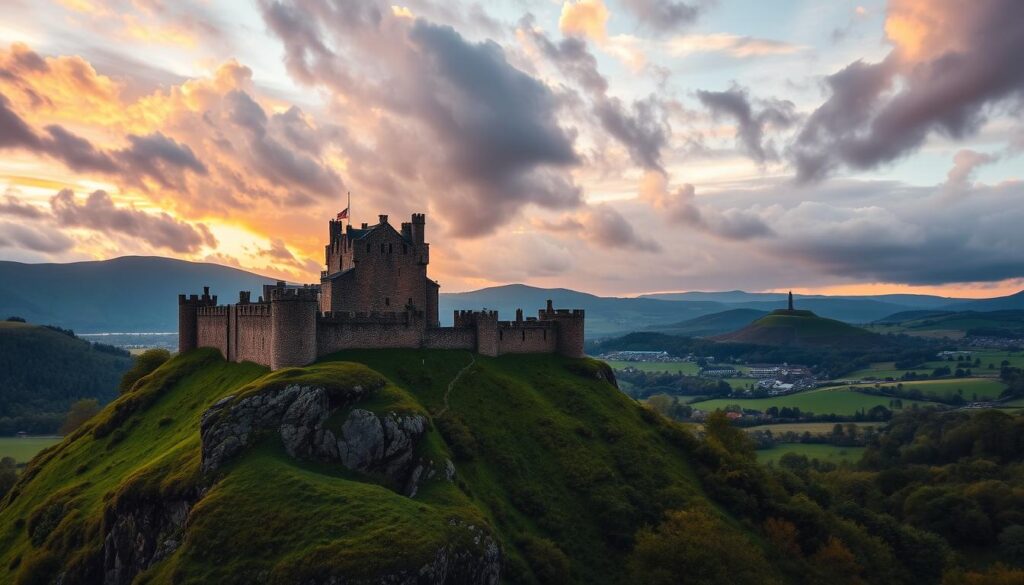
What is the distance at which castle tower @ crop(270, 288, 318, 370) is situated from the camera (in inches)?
3014

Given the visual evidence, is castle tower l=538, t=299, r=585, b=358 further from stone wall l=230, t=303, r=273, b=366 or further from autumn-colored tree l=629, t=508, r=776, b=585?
stone wall l=230, t=303, r=273, b=366

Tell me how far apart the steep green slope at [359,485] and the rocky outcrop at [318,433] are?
11.3 inches

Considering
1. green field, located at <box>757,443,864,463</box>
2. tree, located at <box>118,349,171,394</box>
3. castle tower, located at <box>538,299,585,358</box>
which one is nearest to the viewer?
castle tower, located at <box>538,299,585,358</box>

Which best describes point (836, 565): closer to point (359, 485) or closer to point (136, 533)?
point (359, 485)

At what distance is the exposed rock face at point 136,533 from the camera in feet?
192

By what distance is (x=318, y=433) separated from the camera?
62.6 meters

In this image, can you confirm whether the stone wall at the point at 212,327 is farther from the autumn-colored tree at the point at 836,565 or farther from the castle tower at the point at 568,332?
the autumn-colored tree at the point at 836,565

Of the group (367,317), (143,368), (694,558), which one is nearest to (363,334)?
(367,317)

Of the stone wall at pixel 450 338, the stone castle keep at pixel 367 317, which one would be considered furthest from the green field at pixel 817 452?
the stone wall at pixel 450 338

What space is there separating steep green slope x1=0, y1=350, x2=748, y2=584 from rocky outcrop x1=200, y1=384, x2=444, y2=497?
29 cm

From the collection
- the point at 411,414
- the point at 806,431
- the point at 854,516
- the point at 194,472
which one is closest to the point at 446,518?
the point at 411,414

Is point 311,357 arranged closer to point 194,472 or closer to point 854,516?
point 194,472

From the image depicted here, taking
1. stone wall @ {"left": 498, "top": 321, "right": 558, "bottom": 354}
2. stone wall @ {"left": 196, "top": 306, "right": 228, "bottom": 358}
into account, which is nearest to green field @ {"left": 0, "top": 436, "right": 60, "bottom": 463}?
stone wall @ {"left": 196, "top": 306, "right": 228, "bottom": 358}

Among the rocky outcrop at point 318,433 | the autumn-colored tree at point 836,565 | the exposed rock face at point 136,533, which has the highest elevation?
the rocky outcrop at point 318,433
